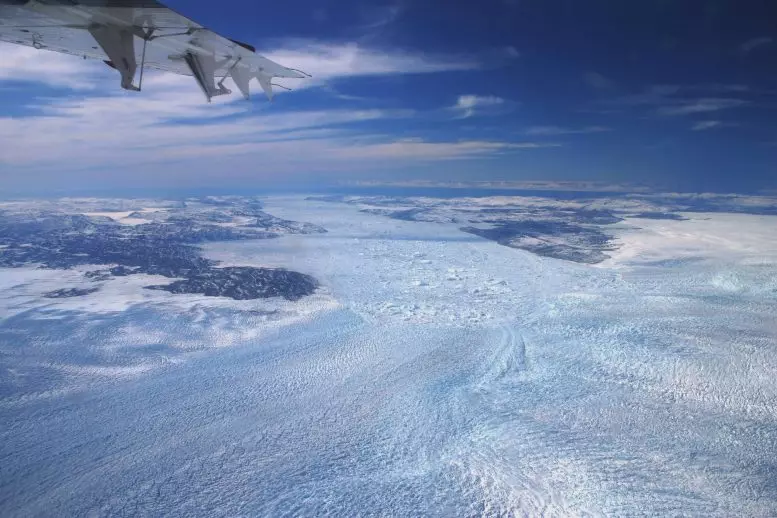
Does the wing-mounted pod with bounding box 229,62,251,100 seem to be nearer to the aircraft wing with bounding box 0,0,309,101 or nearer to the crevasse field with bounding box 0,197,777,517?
the aircraft wing with bounding box 0,0,309,101

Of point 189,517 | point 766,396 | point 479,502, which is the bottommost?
point 189,517

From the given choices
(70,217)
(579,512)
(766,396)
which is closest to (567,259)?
(766,396)

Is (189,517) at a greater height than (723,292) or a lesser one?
lesser

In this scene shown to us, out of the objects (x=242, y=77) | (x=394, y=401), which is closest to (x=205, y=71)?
(x=242, y=77)

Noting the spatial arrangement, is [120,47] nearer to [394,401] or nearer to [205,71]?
[205,71]

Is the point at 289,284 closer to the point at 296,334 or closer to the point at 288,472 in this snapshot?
the point at 296,334
